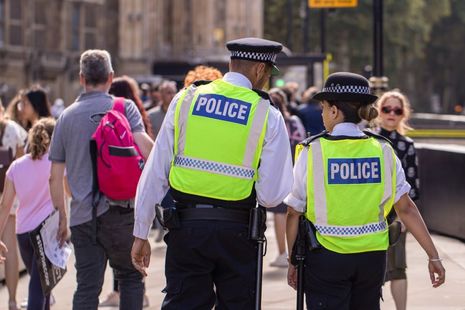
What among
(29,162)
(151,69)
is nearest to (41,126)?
(29,162)

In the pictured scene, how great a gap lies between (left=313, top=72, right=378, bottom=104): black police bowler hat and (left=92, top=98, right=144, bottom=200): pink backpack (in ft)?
5.65

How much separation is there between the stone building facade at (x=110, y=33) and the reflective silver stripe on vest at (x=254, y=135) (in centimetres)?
3191

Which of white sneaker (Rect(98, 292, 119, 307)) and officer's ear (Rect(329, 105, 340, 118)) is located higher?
officer's ear (Rect(329, 105, 340, 118))

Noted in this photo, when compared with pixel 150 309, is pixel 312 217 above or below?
above

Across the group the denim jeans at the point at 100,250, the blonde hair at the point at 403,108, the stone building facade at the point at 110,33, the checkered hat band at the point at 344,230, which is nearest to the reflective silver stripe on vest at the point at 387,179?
the checkered hat band at the point at 344,230

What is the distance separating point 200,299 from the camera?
6.19 meters

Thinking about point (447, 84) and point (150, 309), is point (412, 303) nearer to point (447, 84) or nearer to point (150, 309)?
point (150, 309)

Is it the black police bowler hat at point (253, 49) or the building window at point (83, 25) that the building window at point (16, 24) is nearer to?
the building window at point (83, 25)

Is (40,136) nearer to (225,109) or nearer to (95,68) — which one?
(95,68)

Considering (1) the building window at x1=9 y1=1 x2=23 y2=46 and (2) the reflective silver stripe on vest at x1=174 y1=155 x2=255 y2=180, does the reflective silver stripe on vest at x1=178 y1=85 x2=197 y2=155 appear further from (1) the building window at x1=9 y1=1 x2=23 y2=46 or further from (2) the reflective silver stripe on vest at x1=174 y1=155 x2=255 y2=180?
(1) the building window at x1=9 y1=1 x2=23 y2=46

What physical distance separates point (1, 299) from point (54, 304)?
1.97 ft

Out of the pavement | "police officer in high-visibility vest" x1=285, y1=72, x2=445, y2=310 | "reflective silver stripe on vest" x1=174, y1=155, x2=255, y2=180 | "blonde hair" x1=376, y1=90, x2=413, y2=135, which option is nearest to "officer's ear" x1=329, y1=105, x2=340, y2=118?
"police officer in high-visibility vest" x1=285, y1=72, x2=445, y2=310

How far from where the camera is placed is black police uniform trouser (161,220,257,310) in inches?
242

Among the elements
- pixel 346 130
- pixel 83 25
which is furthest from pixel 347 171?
pixel 83 25
